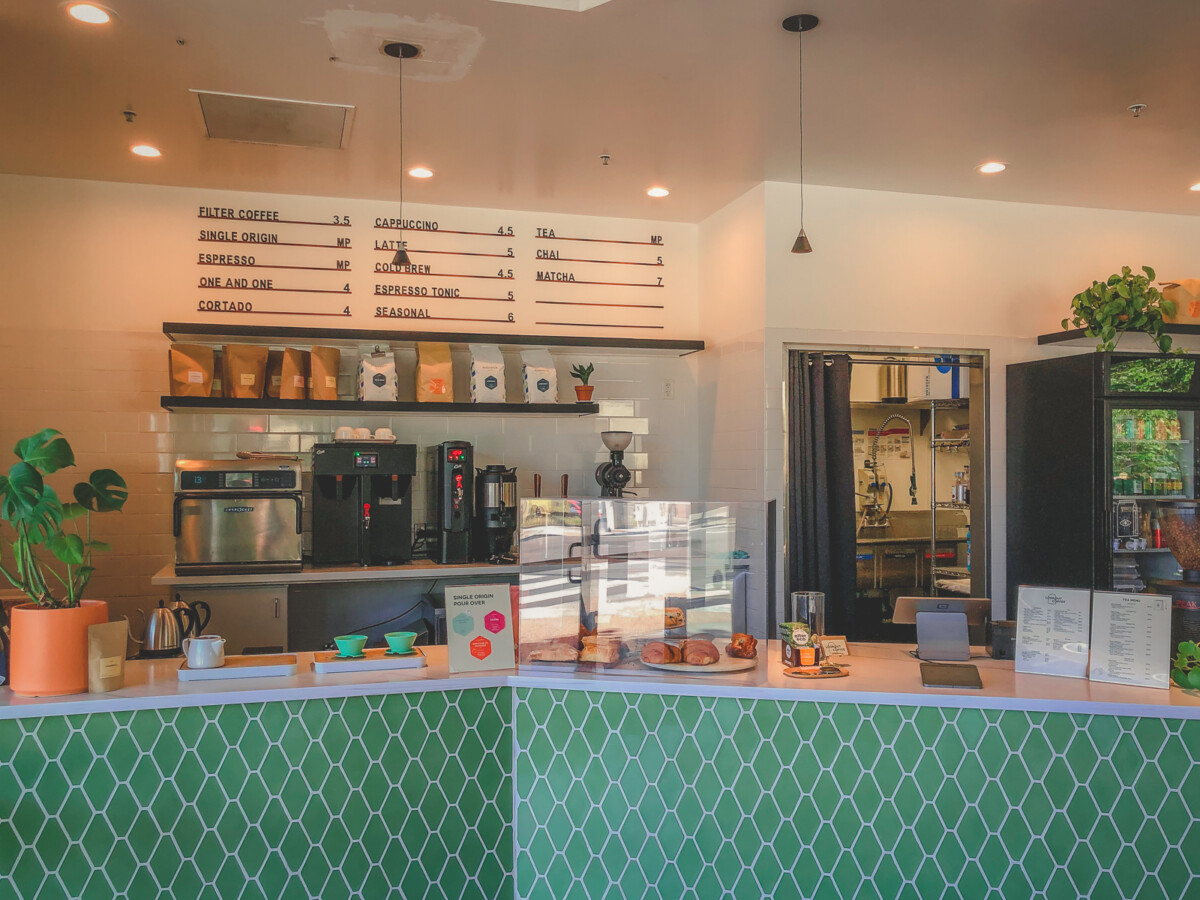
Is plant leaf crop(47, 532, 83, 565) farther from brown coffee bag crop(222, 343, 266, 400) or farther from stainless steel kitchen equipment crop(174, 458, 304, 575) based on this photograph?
brown coffee bag crop(222, 343, 266, 400)

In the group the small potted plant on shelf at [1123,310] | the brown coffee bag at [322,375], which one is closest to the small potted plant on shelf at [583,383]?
the brown coffee bag at [322,375]

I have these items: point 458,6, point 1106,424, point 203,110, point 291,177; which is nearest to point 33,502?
point 458,6

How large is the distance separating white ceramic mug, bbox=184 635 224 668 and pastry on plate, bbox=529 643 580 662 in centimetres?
79

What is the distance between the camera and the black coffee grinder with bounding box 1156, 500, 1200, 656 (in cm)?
431

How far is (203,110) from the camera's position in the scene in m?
3.56

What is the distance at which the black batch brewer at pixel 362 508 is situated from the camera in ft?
14.5

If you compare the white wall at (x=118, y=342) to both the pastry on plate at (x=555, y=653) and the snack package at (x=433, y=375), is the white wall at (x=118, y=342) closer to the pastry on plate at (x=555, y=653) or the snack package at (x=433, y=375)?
the snack package at (x=433, y=375)

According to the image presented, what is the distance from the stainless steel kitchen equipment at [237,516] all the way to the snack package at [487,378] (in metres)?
1.00

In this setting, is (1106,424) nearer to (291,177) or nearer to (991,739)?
(991,739)

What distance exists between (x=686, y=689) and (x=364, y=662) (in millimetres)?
846

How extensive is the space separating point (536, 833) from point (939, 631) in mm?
1231

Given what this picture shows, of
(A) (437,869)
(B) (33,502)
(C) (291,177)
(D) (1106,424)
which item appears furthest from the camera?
(C) (291,177)

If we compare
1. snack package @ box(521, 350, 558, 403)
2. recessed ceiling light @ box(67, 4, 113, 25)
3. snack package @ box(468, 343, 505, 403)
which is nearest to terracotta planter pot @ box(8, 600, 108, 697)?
recessed ceiling light @ box(67, 4, 113, 25)

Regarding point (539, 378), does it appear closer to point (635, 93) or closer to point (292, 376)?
point (292, 376)
